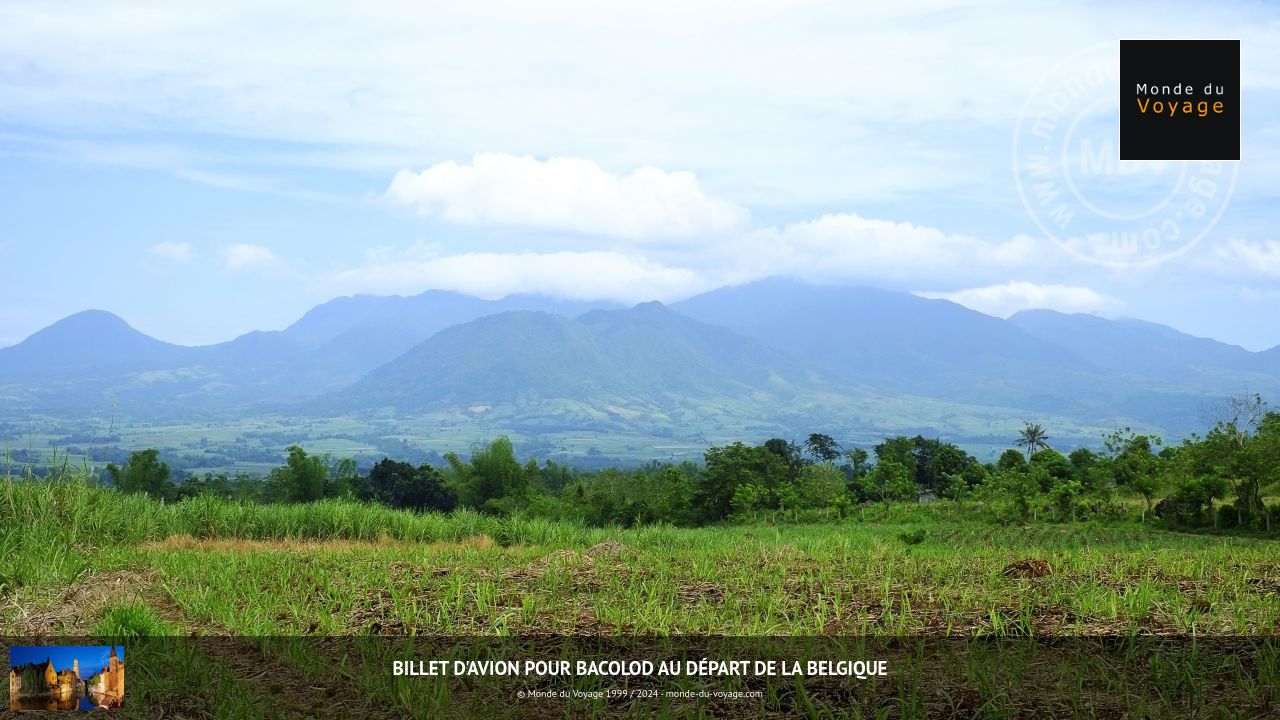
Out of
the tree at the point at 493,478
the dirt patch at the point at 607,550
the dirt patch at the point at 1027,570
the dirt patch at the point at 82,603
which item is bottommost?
the tree at the point at 493,478

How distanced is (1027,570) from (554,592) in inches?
165

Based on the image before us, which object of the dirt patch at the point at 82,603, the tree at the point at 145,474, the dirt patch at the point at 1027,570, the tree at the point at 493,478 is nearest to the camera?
the dirt patch at the point at 82,603

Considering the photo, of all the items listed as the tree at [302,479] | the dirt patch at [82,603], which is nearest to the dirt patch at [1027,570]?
the dirt patch at [82,603]

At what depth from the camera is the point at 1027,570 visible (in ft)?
27.7

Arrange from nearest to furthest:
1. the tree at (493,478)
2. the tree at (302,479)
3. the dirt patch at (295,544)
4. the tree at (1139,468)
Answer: the dirt patch at (295,544) → the tree at (1139,468) → the tree at (302,479) → the tree at (493,478)

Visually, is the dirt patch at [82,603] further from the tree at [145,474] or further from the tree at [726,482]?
the tree at [145,474]

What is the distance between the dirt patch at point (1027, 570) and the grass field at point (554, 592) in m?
0.03

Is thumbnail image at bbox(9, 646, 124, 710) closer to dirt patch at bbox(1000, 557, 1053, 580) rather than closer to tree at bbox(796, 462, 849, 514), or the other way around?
dirt patch at bbox(1000, 557, 1053, 580)

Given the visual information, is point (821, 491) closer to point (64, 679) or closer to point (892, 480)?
point (892, 480)

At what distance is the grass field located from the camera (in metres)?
6.40

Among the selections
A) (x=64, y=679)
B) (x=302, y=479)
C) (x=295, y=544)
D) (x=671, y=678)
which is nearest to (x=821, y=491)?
(x=302, y=479)

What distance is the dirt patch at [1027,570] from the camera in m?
8.28

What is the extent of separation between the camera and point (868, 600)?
7312 millimetres

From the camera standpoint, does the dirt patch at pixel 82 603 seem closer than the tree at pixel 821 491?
Yes
